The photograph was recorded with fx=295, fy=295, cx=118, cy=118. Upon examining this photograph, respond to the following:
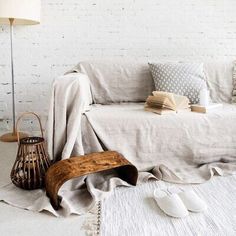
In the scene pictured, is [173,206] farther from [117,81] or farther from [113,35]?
[113,35]

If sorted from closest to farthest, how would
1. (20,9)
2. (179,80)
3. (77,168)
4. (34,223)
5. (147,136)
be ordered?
1. (34,223)
2. (77,168)
3. (147,136)
4. (179,80)
5. (20,9)

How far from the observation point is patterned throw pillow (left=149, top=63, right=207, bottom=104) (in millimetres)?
2111

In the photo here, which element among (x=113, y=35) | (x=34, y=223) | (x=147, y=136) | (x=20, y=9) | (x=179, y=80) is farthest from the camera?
(x=113, y=35)

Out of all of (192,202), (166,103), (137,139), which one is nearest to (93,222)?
(192,202)

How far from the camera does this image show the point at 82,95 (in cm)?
171

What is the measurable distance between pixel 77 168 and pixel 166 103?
2.37ft

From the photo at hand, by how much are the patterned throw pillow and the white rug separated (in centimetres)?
76

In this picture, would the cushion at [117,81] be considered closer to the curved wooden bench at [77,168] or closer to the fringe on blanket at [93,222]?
the curved wooden bench at [77,168]

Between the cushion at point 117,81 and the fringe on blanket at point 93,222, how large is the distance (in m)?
1.01

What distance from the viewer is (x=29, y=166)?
1521mm

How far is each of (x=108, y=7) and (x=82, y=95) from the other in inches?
46.1

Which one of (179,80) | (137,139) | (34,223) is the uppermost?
(179,80)

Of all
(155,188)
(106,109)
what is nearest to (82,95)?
(106,109)

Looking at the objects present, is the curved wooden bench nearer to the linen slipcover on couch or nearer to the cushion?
the linen slipcover on couch
